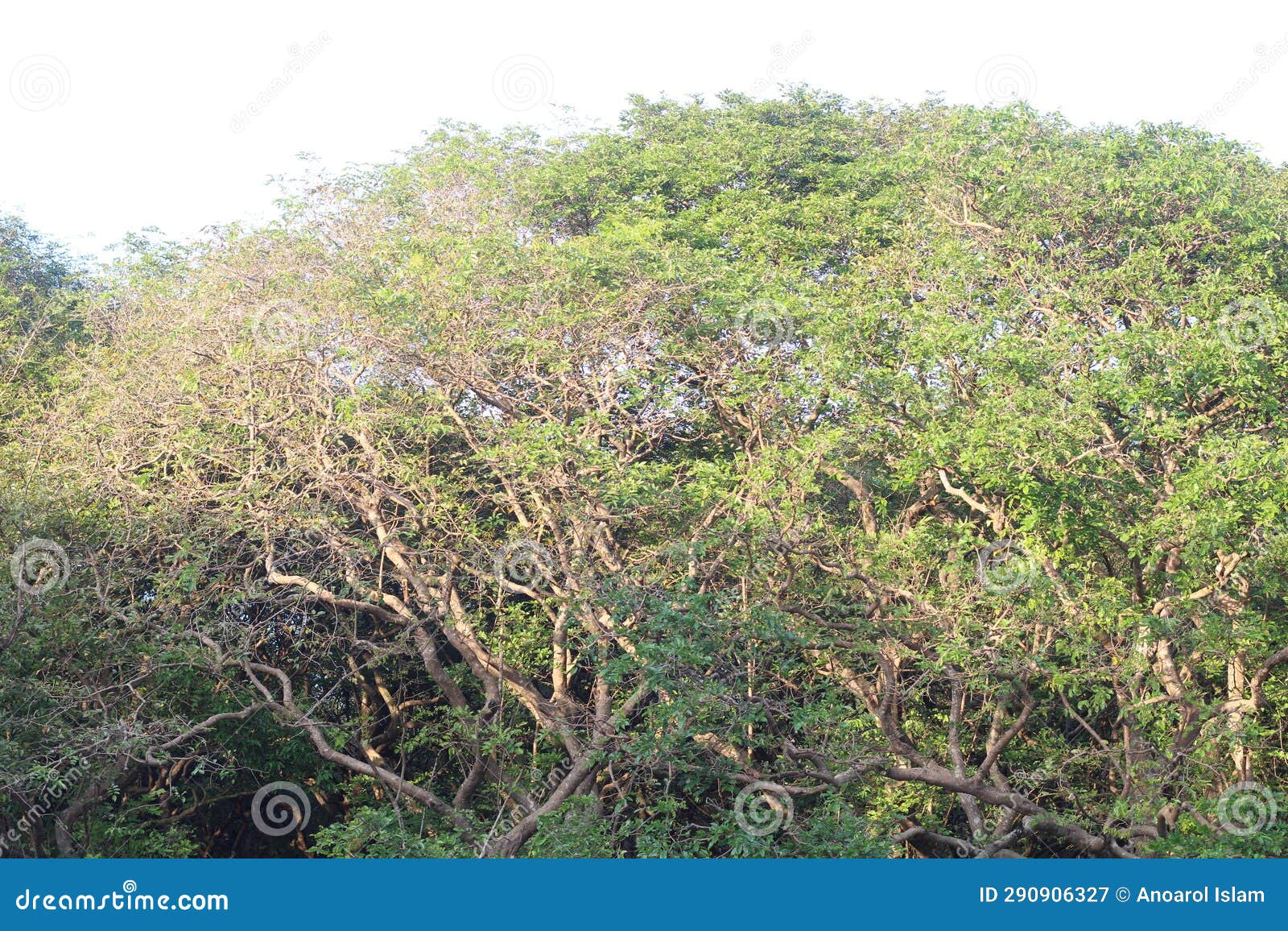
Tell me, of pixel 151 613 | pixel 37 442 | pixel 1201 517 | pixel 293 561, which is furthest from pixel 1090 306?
pixel 37 442

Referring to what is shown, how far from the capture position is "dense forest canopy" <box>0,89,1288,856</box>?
9633 millimetres

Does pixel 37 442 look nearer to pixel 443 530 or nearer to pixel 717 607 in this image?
pixel 443 530

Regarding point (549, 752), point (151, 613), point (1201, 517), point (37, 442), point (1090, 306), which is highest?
point (1090, 306)

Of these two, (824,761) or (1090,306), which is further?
(1090,306)

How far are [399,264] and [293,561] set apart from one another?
110 inches

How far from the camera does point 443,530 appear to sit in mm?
11289

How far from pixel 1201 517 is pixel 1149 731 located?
9.19 ft

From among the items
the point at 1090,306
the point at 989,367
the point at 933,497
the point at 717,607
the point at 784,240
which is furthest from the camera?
the point at 784,240

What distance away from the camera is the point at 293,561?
11.3m

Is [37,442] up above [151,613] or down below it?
above

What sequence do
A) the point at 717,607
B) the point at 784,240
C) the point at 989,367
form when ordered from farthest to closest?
1. the point at 784,240
2. the point at 989,367
3. the point at 717,607

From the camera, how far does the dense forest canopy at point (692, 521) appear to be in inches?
379

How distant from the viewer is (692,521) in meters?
10.9

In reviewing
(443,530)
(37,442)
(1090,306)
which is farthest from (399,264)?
(1090,306)
